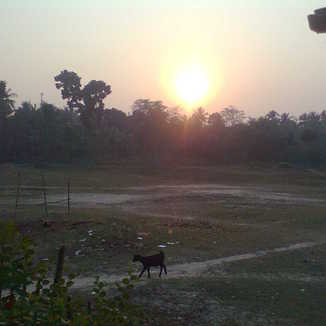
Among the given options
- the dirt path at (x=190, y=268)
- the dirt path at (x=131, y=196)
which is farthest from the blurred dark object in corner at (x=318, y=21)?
the dirt path at (x=131, y=196)

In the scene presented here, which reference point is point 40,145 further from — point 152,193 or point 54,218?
point 54,218

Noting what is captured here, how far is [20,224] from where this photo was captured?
19.5 m

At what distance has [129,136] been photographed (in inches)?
2721

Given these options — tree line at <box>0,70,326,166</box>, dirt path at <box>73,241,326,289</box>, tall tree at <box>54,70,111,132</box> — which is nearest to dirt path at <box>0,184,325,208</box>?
dirt path at <box>73,241,326,289</box>

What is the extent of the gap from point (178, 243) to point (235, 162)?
5077 cm

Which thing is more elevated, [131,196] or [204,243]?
[204,243]

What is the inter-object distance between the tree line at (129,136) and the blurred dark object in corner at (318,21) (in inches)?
2351

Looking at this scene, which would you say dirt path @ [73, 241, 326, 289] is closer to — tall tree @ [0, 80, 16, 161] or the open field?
the open field

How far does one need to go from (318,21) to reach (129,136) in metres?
67.0

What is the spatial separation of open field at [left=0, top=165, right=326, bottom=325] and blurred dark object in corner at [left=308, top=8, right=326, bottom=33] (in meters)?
7.80

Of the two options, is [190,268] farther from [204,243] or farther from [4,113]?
[4,113]

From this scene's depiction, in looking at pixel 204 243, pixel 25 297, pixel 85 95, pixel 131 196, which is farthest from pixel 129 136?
pixel 25 297

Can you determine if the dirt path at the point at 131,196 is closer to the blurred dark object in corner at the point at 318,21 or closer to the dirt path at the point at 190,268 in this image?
the dirt path at the point at 190,268

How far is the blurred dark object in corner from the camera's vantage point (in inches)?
92.8
